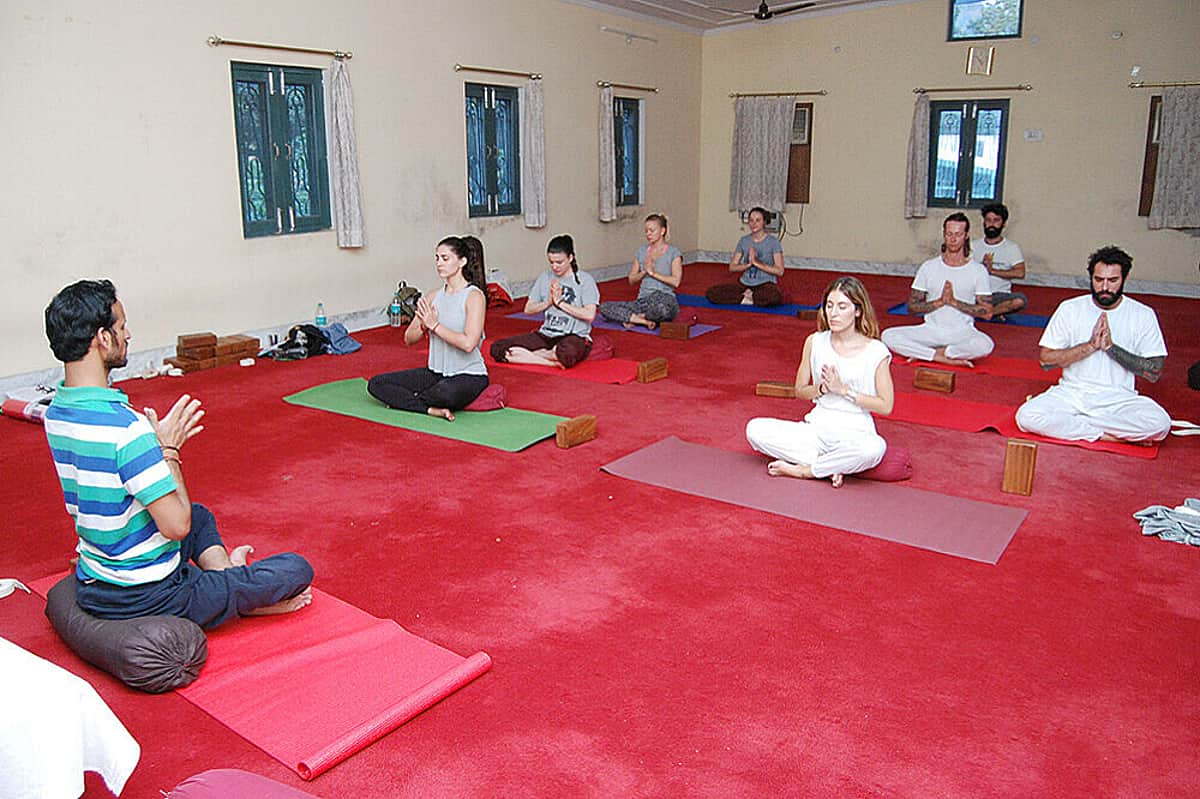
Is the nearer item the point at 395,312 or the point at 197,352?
the point at 197,352

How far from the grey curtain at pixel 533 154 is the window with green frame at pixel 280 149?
2.43 meters

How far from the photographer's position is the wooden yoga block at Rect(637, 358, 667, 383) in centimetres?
614

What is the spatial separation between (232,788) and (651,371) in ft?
14.8

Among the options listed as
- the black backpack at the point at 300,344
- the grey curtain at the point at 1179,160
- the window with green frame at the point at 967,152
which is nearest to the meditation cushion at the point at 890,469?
the black backpack at the point at 300,344

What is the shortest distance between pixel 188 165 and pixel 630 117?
592 cm

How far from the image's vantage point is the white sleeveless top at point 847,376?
4.12 m

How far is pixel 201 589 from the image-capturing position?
2.72m

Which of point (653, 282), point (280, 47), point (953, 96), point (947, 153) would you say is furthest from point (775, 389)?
point (953, 96)

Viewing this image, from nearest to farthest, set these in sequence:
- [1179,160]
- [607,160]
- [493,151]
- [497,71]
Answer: [497,71]
[493,151]
[1179,160]
[607,160]

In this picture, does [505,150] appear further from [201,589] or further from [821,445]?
[201,589]

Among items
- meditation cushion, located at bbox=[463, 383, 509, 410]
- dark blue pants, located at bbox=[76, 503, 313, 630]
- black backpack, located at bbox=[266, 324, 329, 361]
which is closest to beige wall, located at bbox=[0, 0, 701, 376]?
black backpack, located at bbox=[266, 324, 329, 361]

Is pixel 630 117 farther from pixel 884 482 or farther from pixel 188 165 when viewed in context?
pixel 884 482

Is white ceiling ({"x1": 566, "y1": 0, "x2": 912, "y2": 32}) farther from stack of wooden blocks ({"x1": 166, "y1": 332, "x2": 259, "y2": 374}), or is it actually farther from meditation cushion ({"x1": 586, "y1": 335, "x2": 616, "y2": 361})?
stack of wooden blocks ({"x1": 166, "y1": 332, "x2": 259, "y2": 374})

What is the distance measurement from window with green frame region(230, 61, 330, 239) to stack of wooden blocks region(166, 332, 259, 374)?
0.94m
